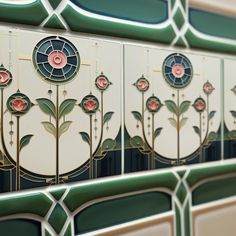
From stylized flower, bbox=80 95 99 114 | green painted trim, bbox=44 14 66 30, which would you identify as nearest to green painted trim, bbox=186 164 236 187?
stylized flower, bbox=80 95 99 114

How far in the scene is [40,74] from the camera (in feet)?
1.46

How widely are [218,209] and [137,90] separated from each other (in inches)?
11.6

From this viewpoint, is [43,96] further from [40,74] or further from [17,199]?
[17,199]

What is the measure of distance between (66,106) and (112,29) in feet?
0.48

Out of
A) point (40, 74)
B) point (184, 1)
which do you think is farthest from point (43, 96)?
point (184, 1)

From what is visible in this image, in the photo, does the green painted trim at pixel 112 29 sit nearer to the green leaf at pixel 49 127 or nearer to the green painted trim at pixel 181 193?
the green leaf at pixel 49 127

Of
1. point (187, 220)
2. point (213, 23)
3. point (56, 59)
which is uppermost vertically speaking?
point (213, 23)

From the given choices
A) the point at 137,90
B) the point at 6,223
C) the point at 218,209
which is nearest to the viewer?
the point at 6,223

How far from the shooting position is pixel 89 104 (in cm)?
49

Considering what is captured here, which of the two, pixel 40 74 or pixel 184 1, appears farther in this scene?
pixel 184 1

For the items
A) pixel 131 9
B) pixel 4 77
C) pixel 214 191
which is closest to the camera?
pixel 4 77

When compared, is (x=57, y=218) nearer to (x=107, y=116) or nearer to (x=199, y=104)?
(x=107, y=116)

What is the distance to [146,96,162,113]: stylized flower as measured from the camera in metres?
0.55

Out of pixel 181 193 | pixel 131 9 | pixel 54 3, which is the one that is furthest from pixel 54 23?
pixel 181 193
